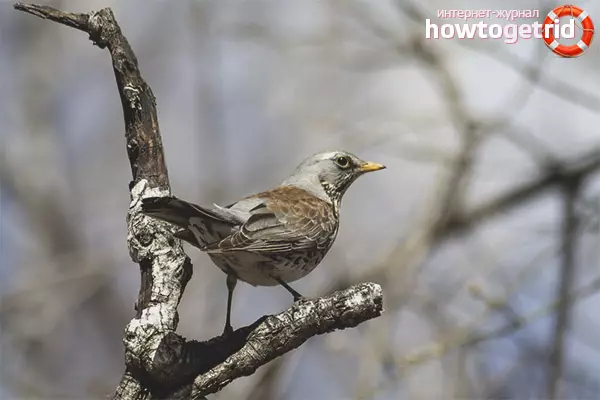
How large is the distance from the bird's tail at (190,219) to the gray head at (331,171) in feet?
4.65

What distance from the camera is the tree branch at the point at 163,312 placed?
307 centimetres

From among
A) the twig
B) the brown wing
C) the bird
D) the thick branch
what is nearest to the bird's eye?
the bird

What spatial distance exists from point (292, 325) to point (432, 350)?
2.16m

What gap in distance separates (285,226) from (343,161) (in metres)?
1.28

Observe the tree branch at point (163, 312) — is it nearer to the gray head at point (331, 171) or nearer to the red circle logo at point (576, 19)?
the gray head at point (331, 171)

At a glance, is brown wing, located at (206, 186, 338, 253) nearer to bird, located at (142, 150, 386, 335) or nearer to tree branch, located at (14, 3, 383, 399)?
bird, located at (142, 150, 386, 335)

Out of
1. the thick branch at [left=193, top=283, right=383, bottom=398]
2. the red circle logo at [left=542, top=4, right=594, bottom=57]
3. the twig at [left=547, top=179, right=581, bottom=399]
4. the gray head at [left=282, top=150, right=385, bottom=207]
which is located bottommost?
the thick branch at [left=193, top=283, right=383, bottom=398]

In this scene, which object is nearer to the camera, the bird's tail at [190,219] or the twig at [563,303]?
the bird's tail at [190,219]

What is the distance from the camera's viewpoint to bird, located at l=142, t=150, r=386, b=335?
396 cm

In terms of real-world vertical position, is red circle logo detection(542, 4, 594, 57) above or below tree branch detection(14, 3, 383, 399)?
above

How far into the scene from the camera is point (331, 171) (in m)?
5.76

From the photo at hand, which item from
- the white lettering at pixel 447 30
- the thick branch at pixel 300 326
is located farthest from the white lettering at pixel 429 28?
the thick branch at pixel 300 326

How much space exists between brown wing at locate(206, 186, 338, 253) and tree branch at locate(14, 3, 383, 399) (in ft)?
1.93

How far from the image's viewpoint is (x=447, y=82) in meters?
6.45
